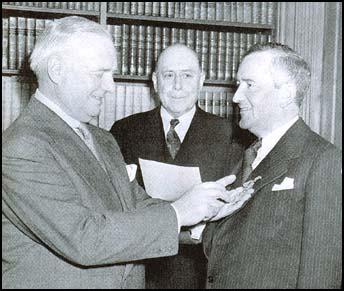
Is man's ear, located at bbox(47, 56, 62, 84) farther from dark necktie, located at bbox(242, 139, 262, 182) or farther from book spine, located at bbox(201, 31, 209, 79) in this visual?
book spine, located at bbox(201, 31, 209, 79)

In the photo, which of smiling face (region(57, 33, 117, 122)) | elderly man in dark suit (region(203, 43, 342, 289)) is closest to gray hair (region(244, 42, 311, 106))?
elderly man in dark suit (region(203, 43, 342, 289))

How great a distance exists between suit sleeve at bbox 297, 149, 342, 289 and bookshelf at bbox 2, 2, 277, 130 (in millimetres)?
2177

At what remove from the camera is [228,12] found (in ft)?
13.4

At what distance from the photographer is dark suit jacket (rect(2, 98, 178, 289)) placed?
1.59 metres

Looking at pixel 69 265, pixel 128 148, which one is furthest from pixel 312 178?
pixel 128 148

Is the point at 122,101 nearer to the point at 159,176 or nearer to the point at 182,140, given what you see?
the point at 182,140

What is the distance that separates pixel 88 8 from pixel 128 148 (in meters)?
Answer: 1.16

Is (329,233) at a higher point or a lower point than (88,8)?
lower

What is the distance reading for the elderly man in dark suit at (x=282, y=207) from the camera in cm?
188

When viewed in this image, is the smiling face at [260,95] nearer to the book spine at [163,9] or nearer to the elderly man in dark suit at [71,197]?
the elderly man in dark suit at [71,197]

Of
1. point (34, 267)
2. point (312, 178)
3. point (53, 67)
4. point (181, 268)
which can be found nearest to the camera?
point (34, 267)

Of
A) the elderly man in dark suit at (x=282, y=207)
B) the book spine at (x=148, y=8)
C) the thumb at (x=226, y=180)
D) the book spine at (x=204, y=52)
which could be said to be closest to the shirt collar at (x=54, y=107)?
the thumb at (x=226, y=180)

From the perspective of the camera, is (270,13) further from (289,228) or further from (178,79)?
(289,228)

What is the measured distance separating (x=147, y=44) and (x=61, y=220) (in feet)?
8.37
